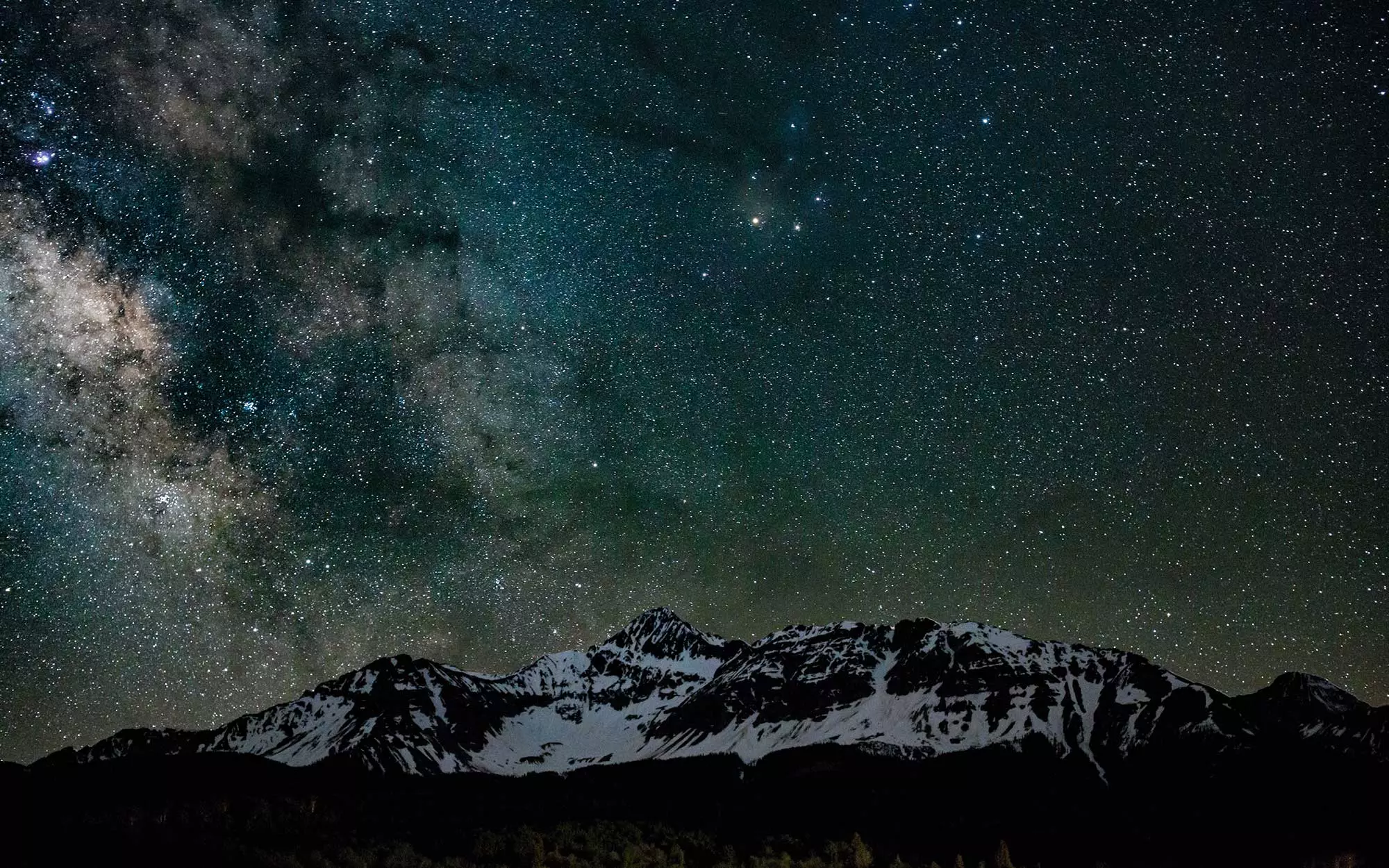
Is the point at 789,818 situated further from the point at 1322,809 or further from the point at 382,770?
the point at 382,770

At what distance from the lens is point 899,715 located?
15125cm

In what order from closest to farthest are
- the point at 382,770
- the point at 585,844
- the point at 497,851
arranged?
the point at 497,851 < the point at 585,844 < the point at 382,770

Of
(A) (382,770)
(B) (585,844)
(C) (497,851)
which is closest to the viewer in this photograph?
(C) (497,851)

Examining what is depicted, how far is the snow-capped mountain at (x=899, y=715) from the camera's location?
12525 centimetres

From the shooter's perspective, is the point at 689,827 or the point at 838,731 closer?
the point at 689,827

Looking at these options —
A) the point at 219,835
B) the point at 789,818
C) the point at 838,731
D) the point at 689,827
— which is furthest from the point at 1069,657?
the point at 219,835

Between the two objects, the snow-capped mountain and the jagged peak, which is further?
the jagged peak

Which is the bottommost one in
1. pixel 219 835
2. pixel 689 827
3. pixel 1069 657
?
pixel 689 827

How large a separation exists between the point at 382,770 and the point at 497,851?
387ft

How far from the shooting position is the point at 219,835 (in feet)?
121

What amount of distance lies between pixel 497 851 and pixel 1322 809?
94572 millimetres

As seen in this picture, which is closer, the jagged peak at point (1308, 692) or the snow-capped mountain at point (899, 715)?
the snow-capped mountain at point (899, 715)

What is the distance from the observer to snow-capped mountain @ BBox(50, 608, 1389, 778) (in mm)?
125250

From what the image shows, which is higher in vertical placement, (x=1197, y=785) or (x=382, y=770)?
(x=382, y=770)
